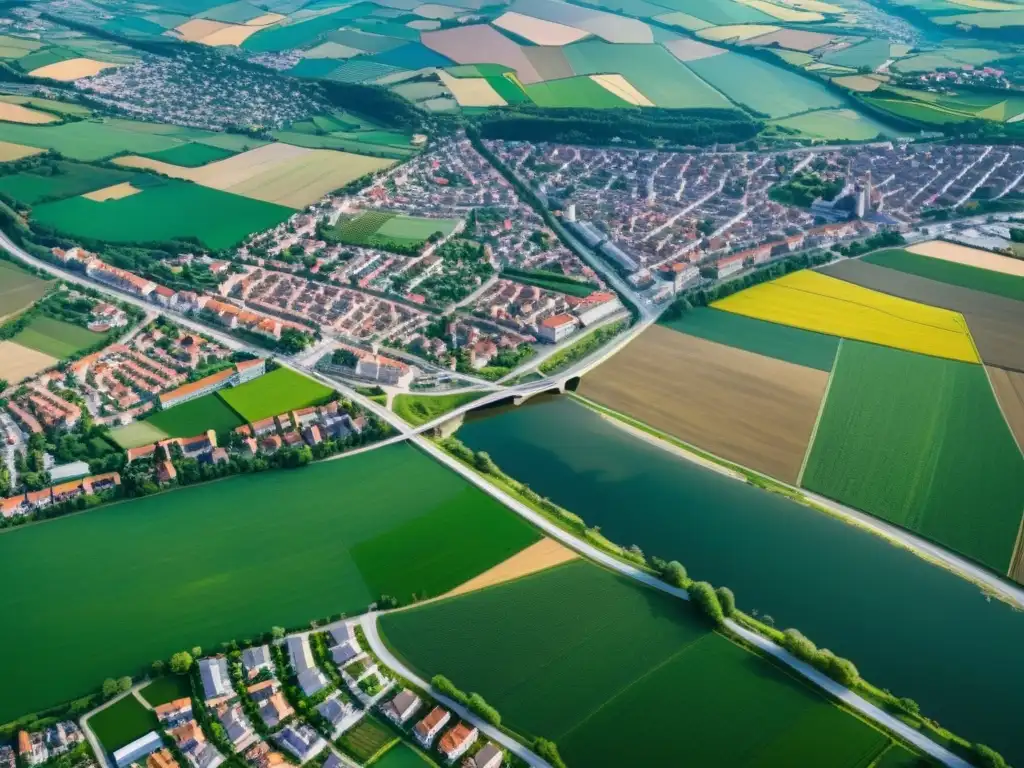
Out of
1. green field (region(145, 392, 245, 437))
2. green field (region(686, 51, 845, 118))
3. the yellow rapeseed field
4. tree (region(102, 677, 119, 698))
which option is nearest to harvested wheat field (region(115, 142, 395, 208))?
green field (region(145, 392, 245, 437))

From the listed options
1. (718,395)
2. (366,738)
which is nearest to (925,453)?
(718,395)

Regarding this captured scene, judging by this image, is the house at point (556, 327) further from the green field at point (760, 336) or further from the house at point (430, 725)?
the house at point (430, 725)

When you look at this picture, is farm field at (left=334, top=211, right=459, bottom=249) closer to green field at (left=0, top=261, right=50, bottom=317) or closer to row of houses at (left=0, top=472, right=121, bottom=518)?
green field at (left=0, top=261, right=50, bottom=317)

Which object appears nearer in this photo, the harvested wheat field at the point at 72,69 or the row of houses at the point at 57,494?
the row of houses at the point at 57,494

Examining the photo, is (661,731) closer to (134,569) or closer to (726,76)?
(134,569)

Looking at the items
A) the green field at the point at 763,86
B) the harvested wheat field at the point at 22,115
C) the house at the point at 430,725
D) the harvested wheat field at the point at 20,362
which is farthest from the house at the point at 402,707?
the harvested wheat field at the point at 22,115

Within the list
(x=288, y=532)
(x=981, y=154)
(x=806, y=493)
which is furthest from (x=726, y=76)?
(x=288, y=532)
